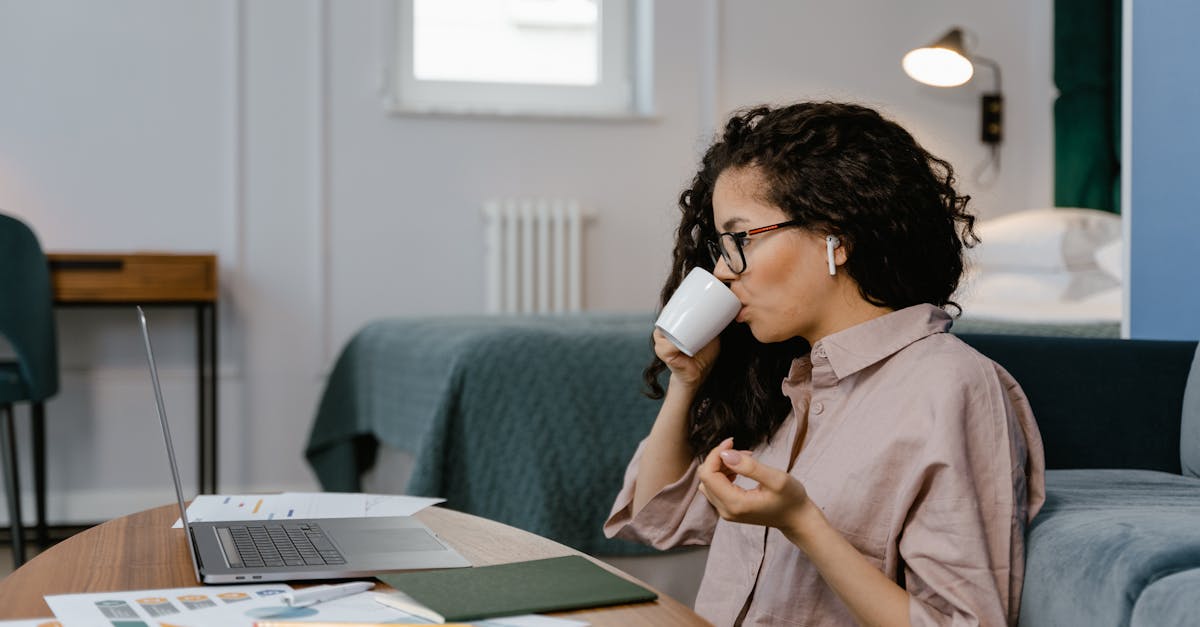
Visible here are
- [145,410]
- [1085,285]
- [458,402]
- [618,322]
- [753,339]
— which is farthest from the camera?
[145,410]

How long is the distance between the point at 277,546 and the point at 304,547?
19 millimetres

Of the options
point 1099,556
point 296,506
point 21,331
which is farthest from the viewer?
point 21,331

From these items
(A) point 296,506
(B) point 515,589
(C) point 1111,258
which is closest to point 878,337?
(B) point 515,589

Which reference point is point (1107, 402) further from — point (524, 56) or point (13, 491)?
point (524, 56)

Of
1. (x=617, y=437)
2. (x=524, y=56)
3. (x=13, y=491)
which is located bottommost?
(x=13, y=491)

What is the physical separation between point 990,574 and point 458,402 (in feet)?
3.80

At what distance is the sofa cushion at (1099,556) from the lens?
88 centimetres

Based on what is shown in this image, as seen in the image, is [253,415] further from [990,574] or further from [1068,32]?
[990,574]

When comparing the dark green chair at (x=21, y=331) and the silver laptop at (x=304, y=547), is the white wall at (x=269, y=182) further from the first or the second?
the silver laptop at (x=304, y=547)

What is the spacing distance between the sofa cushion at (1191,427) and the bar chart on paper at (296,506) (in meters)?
0.87

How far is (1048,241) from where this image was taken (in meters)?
2.92

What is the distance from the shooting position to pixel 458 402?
6.24 feet

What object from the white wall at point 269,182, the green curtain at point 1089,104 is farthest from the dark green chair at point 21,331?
→ the green curtain at point 1089,104

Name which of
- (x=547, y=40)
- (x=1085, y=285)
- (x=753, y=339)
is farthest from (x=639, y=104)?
(x=753, y=339)
